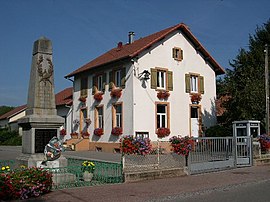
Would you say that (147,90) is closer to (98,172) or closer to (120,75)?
(120,75)

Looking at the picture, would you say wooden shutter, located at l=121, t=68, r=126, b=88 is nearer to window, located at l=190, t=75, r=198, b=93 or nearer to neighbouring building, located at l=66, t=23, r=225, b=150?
neighbouring building, located at l=66, t=23, r=225, b=150

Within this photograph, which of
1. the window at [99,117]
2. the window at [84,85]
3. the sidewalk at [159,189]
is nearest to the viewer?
the sidewalk at [159,189]

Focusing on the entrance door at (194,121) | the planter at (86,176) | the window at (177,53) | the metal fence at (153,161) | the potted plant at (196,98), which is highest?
the window at (177,53)

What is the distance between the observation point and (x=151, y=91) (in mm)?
24562

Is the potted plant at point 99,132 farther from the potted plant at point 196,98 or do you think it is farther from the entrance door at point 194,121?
the potted plant at point 196,98

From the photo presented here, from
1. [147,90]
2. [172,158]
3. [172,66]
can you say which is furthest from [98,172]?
[172,66]

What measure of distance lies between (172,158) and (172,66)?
13759 millimetres

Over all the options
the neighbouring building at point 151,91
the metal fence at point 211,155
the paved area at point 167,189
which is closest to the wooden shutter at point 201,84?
the neighbouring building at point 151,91

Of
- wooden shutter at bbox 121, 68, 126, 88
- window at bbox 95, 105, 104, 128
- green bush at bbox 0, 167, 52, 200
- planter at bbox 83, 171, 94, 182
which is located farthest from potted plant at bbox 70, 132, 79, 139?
green bush at bbox 0, 167, 52, 200

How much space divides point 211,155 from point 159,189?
16.8 feet

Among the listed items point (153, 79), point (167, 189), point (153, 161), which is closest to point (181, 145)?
point (153, 161)

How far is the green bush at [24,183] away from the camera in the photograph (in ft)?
28.1

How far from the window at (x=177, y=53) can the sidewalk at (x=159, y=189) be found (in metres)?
13.8

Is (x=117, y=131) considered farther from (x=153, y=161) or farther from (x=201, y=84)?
(x=153, y=161)
